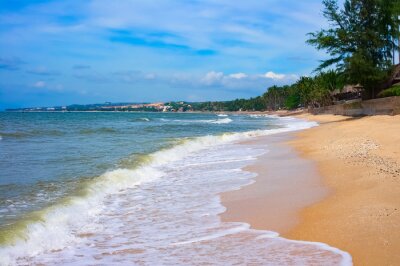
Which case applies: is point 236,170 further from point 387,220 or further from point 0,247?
point 0,247

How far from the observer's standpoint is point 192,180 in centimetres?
1110

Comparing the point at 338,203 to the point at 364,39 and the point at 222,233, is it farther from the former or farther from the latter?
the point at 364,39

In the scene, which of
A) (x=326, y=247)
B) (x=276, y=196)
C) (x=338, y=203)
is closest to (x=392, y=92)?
(x=276, y=196)

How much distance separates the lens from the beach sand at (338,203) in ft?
16.8

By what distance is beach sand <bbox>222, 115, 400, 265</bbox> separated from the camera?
5109 mm

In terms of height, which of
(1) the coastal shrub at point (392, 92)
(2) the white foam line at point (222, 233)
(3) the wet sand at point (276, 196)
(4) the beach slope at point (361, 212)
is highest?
(1) the coastal shrub at point (392, 92)

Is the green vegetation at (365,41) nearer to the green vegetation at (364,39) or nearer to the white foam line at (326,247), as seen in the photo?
the green vegetation at (364,39)

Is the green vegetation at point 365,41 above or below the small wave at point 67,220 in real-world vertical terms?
above

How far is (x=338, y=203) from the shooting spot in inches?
281

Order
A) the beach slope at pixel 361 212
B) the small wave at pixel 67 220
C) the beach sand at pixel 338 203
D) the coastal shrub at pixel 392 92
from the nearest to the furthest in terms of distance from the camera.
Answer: the beach slope at pixel 361 212 < the beach sand at pixel 338 203 < the small wave at pixel 67 220 < the coastal shrub at pixel 392 92

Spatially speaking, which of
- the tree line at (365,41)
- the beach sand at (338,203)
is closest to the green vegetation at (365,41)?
the tree line at (365,41)

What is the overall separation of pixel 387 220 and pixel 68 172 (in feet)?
30.2

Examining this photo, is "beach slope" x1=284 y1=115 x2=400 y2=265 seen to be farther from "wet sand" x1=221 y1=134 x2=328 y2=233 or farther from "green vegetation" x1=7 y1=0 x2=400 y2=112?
"green vegetation" x1=7 y1=0 x2=400 y2=112

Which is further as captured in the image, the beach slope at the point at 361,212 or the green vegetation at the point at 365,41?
the green vegetation at the point at 365,41
